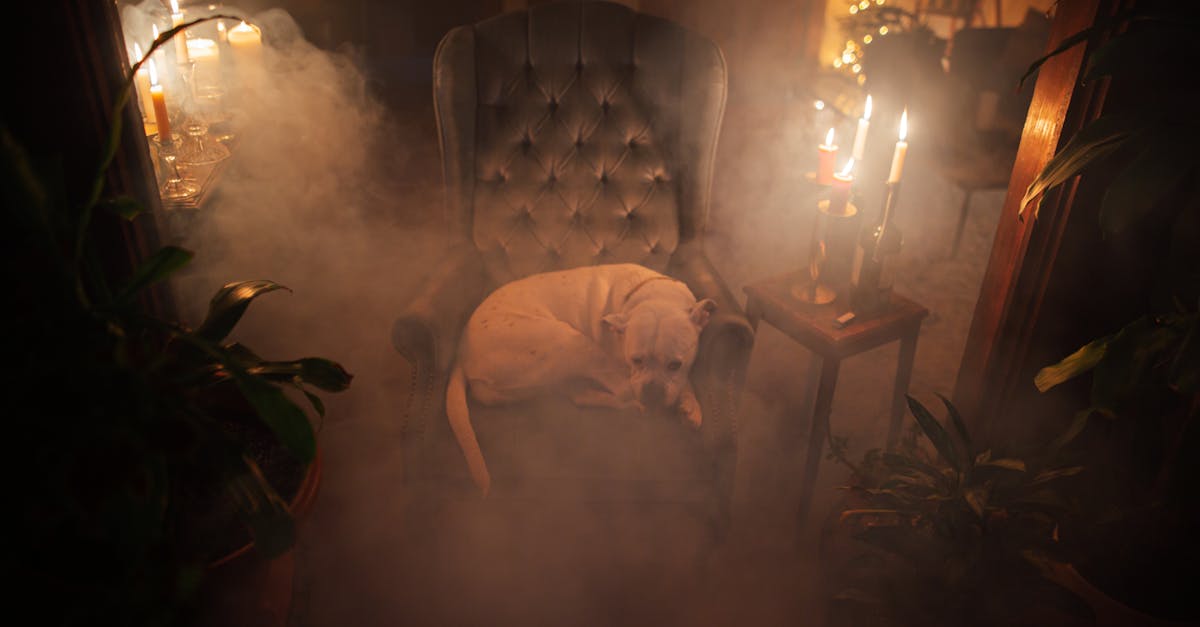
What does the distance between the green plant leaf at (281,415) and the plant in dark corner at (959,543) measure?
132cm

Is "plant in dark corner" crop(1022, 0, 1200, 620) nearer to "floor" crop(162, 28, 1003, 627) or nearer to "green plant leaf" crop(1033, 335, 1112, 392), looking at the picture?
"green plant leaf" crop(1033, 335, 1112, 392)

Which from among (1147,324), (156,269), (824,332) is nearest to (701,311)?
(824,332)

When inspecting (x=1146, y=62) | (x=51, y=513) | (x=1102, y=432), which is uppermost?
(x=1146, y=62)

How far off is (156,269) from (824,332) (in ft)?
5.51

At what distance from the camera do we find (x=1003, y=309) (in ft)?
6.84

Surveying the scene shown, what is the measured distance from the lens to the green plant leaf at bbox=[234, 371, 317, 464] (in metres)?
1.18

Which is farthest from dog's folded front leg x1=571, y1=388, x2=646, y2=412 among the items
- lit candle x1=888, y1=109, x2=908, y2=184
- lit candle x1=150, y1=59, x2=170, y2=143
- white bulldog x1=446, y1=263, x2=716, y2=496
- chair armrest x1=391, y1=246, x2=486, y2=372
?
lit candle x1=150, y1=59, x2=170, y2=143

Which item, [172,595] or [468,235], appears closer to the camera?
[172,595]

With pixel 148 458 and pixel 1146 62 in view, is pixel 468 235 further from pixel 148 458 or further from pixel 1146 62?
pixel 1146 62

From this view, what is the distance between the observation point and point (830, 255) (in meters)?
2.30

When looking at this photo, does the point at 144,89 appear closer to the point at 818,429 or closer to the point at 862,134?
the point at 862,134

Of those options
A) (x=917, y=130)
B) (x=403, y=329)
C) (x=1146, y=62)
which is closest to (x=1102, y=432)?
(x=1146, y=62)

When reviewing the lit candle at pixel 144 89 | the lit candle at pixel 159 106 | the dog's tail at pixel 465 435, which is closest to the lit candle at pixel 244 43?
the lit candle at pixel 144 89

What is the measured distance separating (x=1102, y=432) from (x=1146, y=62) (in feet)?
3.67
